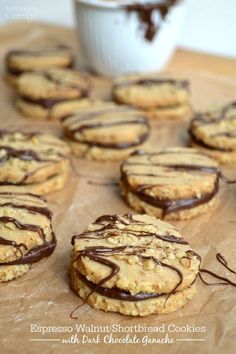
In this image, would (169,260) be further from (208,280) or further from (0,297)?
(0,297)

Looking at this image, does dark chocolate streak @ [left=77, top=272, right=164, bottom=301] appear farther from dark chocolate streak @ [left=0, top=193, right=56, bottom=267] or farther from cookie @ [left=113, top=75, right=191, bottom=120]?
cookie @ [left=113, top=75, right=191, bottom=120]

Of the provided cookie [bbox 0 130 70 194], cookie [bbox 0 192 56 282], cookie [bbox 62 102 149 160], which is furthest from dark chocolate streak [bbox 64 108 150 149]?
cookie [bbox 0 192 56 282]

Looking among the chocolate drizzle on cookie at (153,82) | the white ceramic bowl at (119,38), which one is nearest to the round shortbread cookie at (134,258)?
the chocolate drizzle on cookie at (153,82)

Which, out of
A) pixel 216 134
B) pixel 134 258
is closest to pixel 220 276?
pixel 134 258

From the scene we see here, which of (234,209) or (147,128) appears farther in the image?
(147,128)

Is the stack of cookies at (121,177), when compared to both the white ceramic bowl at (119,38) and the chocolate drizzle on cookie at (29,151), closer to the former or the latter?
the chocolate drizzle on cookie at (29,151)

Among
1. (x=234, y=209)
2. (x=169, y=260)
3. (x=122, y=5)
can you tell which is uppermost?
(x=122, y=5)

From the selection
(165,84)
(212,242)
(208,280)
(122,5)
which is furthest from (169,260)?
(122,5)
